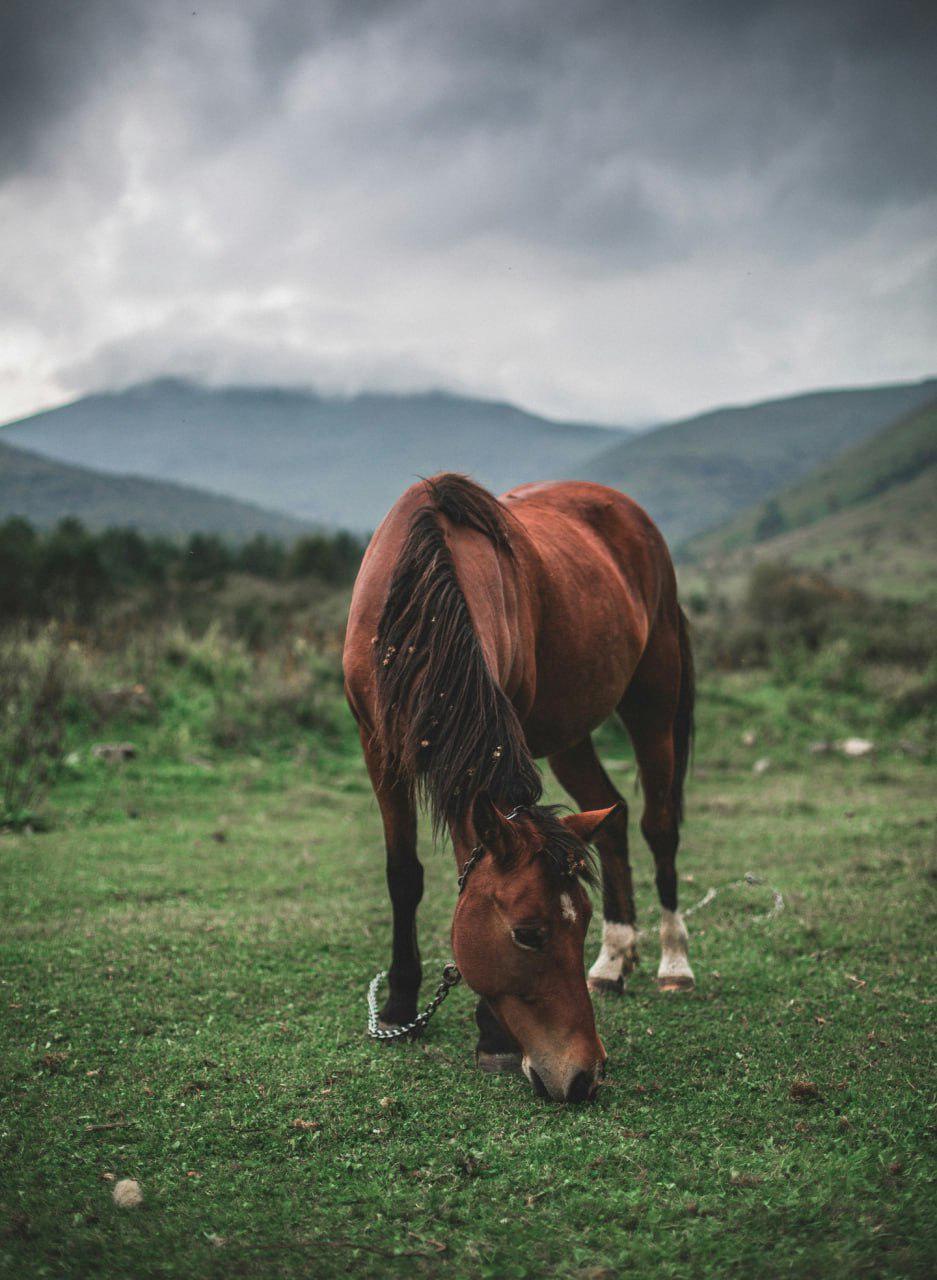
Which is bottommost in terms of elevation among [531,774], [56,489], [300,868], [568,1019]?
[300,868]

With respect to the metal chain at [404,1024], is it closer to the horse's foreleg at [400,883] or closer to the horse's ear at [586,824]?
the horse's foreleg at [400,883]

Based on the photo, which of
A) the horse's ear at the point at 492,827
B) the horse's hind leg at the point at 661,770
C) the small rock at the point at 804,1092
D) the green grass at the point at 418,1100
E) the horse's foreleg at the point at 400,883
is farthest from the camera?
the horse's hind leg at the point at 661,770

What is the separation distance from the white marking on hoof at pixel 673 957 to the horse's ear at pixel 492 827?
190 cm

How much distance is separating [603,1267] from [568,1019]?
655mm

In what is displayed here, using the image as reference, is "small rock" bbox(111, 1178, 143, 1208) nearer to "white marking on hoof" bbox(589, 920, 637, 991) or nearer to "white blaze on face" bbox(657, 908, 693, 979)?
"white marking on hoof" bbox(589, 920, 637, 991)

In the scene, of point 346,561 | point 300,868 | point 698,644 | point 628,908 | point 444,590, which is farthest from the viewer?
point 346,561

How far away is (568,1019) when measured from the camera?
2.55 metres

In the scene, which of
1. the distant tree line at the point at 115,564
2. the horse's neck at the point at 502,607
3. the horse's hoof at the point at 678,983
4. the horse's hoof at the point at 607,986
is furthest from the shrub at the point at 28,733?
the horse's hoof at the point at 678,983

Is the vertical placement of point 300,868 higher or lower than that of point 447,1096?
lower

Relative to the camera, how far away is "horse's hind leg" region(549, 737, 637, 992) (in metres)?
4.00

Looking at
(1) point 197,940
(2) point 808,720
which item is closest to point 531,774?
(1) point 197,940

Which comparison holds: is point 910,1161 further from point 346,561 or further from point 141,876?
point 346,561

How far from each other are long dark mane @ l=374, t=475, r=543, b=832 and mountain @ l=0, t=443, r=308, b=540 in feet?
213

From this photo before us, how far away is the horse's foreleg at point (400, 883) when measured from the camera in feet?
10.9
